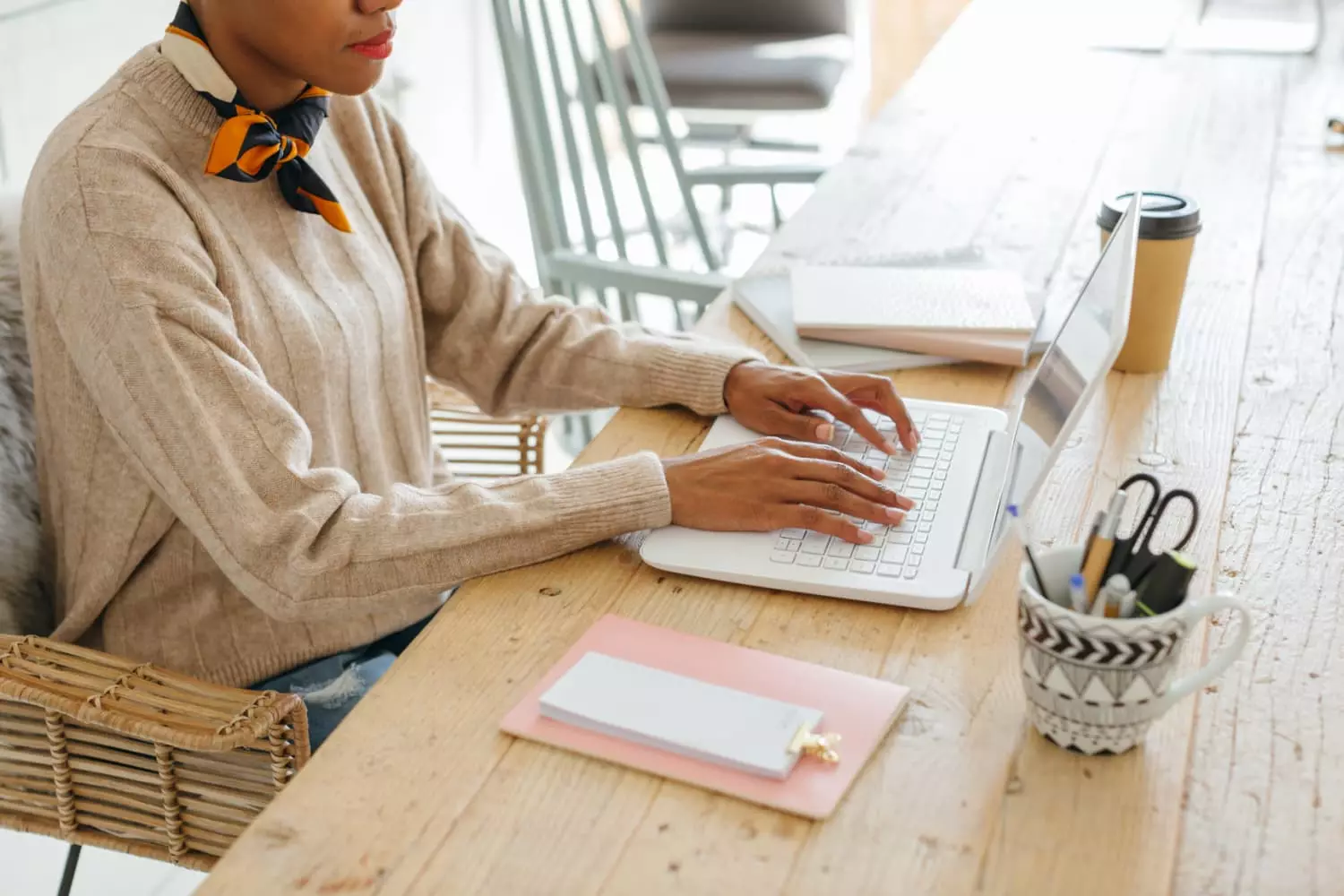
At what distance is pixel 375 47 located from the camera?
1.14 meters

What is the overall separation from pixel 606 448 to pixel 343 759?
456mm

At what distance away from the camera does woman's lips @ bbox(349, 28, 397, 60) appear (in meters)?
1.13

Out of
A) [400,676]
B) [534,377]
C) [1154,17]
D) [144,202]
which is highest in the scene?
[144,202]

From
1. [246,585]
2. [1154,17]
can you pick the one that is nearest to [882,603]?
[246,585]

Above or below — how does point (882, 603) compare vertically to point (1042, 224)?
above

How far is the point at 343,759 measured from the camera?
81cm

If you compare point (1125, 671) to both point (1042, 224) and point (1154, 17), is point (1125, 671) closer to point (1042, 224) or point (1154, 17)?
point (1042, 224)

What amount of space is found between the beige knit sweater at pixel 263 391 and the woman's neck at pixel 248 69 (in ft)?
0.15

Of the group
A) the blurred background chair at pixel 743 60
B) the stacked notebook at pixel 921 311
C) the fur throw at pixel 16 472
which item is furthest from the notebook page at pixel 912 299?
the blurred background chair at pixel 743 60

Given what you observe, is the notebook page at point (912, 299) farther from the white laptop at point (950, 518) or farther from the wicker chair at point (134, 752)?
the wicker chair at point (134, 752)

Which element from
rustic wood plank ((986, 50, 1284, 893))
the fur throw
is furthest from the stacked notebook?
the fur throw

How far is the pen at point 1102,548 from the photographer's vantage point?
772 millimetres

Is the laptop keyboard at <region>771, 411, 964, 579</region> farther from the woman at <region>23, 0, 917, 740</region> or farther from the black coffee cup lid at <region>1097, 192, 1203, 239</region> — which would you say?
the black coffee cup lid at <region>1097, 192, 1203, 239</region>

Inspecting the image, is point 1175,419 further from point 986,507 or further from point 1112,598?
point 1112,598
